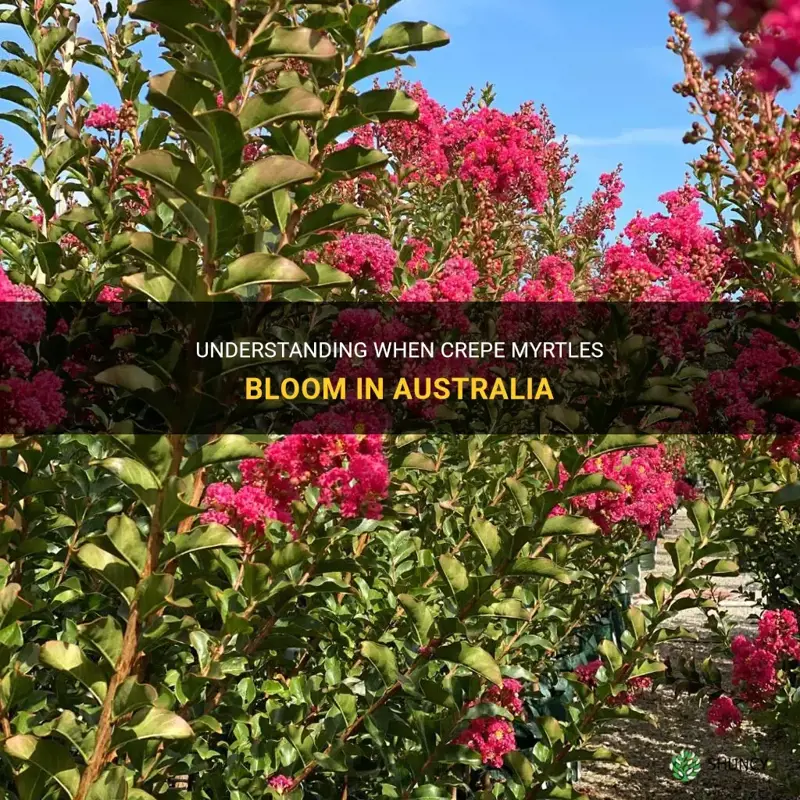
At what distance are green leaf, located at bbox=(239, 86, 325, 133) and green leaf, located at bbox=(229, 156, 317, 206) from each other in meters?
0.06

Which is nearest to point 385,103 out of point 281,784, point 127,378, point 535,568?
point 127,378

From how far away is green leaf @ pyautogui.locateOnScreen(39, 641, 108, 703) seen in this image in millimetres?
1306

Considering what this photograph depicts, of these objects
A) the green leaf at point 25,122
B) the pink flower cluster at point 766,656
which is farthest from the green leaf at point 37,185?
the pink flower cluster at point 766,656

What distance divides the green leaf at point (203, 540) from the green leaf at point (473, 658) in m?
0.67

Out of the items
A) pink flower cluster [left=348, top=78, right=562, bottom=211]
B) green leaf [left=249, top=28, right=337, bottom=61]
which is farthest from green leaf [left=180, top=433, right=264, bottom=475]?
pink flower cluster [left=348, top=78, right=562, bottom=211]

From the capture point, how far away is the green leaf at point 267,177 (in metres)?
1.19

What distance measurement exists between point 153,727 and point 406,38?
3.96 feet


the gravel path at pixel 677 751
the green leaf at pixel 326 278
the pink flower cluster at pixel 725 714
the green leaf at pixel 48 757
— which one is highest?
the green leaf at pixel 326 278

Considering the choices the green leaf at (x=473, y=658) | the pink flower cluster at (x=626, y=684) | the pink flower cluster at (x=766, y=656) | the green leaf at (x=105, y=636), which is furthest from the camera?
the pink flower cluster at (x=766, y=656)

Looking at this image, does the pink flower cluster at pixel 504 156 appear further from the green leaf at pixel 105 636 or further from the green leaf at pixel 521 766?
the green leaf at pixel 105 636

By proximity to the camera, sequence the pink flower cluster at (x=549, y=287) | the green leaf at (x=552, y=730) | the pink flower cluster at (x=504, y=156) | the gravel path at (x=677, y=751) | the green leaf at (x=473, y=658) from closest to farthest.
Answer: the green leaf at (x=473, y=658) → the green leaf at (x=552, y=730) → the pink flower cluster at (x=549, y=287) → the pink flower cluster at (x=504, y=156) → the gravel path at (x=677, y=751)

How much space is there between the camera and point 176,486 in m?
1.28

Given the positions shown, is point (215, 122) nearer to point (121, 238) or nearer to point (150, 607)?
point (150, 607)

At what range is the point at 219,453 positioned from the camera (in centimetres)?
131
